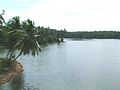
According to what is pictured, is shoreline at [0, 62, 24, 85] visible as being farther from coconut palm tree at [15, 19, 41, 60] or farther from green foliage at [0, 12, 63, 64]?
coconut palm tree at [15, 19, 41, 60]

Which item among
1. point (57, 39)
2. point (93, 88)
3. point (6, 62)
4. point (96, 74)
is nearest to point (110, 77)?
point (96, 74)

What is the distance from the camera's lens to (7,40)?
2060 inches

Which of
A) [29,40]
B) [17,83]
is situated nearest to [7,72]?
[17,83]

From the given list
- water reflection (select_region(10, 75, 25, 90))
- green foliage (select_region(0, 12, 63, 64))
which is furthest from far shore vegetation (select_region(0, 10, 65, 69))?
water reflection (select_region(10, 75, 25, 90))

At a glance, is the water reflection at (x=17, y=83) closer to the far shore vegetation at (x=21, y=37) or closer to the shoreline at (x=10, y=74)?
the shoreline at (x=10, y=74)

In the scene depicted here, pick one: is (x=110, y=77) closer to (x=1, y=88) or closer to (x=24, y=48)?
(x=24, y=48)

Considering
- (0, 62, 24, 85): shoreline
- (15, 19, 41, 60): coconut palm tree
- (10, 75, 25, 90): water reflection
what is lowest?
(10, 75, 25, 90): water reflection

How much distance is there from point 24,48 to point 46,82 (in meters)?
8.94

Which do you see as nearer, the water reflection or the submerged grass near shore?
the water reflection

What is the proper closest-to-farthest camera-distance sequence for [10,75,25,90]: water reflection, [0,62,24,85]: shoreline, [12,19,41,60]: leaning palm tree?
[10,75,25,90]: water reflection → [0,62,24,85]: shoreline → [12,19,41,60]: leaning palm tree

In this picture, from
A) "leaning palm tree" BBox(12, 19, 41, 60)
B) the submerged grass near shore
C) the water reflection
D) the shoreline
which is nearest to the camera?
the water reflection

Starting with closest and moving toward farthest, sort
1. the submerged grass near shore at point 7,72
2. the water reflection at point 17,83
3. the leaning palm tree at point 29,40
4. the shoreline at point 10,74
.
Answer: the water reflection at point 17,83
the shoreline at point 10,74
the submerged grass near shore at point 7,72
the leaning palm tree at point 29,40

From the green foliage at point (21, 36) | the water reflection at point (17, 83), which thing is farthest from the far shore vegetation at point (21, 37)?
the water reflection at point (17, 83)

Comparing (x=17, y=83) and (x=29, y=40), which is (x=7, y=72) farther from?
(x=29, y=40)
